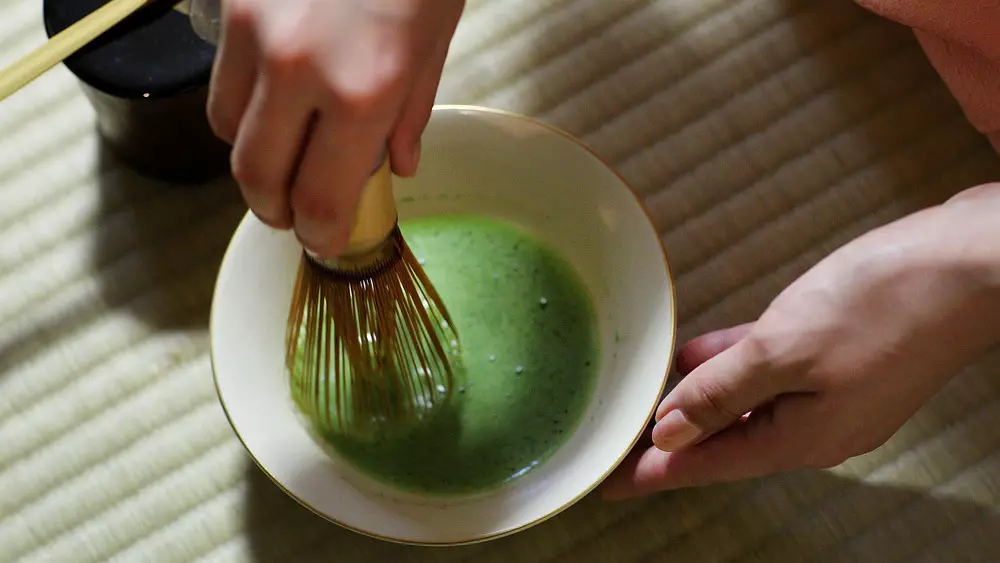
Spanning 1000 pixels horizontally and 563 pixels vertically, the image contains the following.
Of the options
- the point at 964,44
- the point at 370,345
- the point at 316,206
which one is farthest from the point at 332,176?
the point at 964,44

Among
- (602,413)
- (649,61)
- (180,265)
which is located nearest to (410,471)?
(602,413)

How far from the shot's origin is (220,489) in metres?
0.60

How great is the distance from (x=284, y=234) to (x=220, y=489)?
175 millimetres

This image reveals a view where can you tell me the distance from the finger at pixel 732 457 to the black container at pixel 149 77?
0.35 m

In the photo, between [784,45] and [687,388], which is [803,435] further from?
[784,45]

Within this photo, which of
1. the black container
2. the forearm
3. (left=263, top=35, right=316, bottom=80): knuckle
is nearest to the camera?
(left=263, top=35, right=316, bottom=80): knuckle

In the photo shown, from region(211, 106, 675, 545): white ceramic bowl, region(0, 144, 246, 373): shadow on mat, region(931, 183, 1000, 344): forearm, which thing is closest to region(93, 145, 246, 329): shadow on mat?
region(0, 144, 246, 373): shadow on mat

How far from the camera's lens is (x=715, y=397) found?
50cm

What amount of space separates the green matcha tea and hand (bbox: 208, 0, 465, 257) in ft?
0.75

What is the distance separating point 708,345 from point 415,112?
28 centimetres

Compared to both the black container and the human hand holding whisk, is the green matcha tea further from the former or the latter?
the black container

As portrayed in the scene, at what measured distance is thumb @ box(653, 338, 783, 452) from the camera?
49cm

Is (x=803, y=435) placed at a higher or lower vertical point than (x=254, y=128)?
lower

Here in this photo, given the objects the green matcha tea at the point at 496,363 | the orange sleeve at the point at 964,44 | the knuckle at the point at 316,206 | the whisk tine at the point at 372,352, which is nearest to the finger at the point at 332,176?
the knuckle at the point at 316,206
